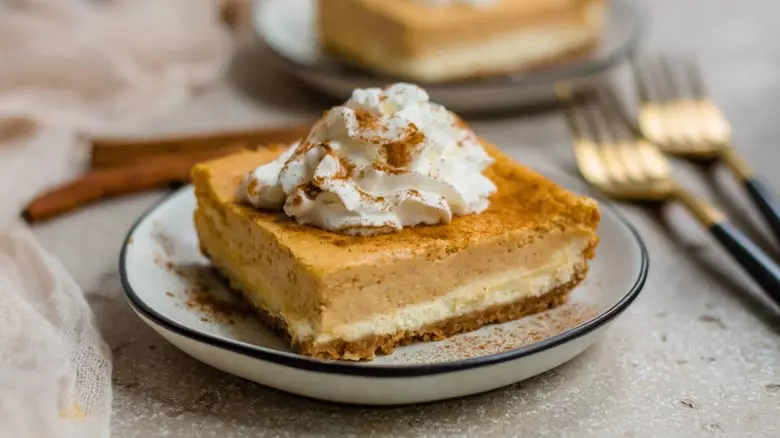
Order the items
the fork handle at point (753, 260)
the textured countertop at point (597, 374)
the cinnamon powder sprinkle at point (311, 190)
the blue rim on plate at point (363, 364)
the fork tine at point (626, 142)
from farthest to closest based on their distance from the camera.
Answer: the fork tine at point (626, 142), the fork handle at point (753, 260), the cinnamon powder sprinkle at point (311, 190), the textured countertop at point (597, 374), the blue rim on plate at point (363, 364)

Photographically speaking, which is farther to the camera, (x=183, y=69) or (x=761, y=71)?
(x=761, y=71)

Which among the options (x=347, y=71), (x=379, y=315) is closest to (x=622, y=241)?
(x=379, y=315)

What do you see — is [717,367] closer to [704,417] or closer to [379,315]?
[704,417]

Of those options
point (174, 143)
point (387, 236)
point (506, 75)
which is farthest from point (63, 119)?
point (387, 236)

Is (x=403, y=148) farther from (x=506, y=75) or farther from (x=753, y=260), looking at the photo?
(x=506, y=75)

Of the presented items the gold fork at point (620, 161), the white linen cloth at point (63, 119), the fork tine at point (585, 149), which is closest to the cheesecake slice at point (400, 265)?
the white linen cloth at point (63, 119)

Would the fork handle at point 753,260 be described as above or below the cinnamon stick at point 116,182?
above

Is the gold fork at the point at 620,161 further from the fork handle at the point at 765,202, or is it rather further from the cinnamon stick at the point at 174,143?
the cinnamon stick at the point at 174,143
